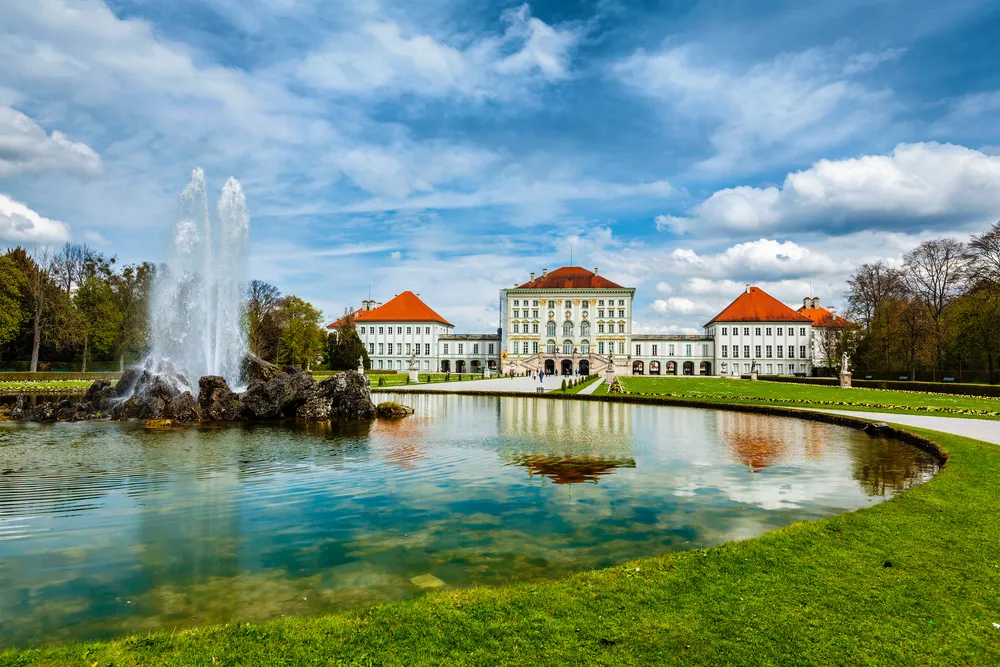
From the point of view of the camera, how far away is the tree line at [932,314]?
3981cm

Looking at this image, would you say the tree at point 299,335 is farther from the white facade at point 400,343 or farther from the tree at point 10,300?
the white facade at point 400,343

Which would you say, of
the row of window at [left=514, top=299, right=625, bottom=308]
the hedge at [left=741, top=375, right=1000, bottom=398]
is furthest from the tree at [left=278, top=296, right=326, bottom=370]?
the hedge at [left=741, top=375, right=1000, bottom=398]

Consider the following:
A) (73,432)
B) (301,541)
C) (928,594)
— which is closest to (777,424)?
(928,594)

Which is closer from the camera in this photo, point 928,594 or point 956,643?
point 956,643

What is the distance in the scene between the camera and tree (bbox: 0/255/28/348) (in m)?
43.7

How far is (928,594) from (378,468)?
8.20 m

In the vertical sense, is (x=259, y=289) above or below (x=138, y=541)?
above

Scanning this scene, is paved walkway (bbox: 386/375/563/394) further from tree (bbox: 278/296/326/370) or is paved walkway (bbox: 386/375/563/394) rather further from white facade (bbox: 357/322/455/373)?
white facade (bbox: 357/322/455/373)

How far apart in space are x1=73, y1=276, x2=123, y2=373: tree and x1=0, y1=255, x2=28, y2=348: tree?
453 centimetres

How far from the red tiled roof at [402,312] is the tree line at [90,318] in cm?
2509

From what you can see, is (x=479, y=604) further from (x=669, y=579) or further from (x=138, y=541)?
(x=138, y=541)

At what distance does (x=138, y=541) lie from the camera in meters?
6.36

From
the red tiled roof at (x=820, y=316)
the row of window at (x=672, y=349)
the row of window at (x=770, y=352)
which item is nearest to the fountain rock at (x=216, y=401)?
the row of window at (x=672, y=349)

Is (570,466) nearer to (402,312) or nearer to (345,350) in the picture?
(345,350)
